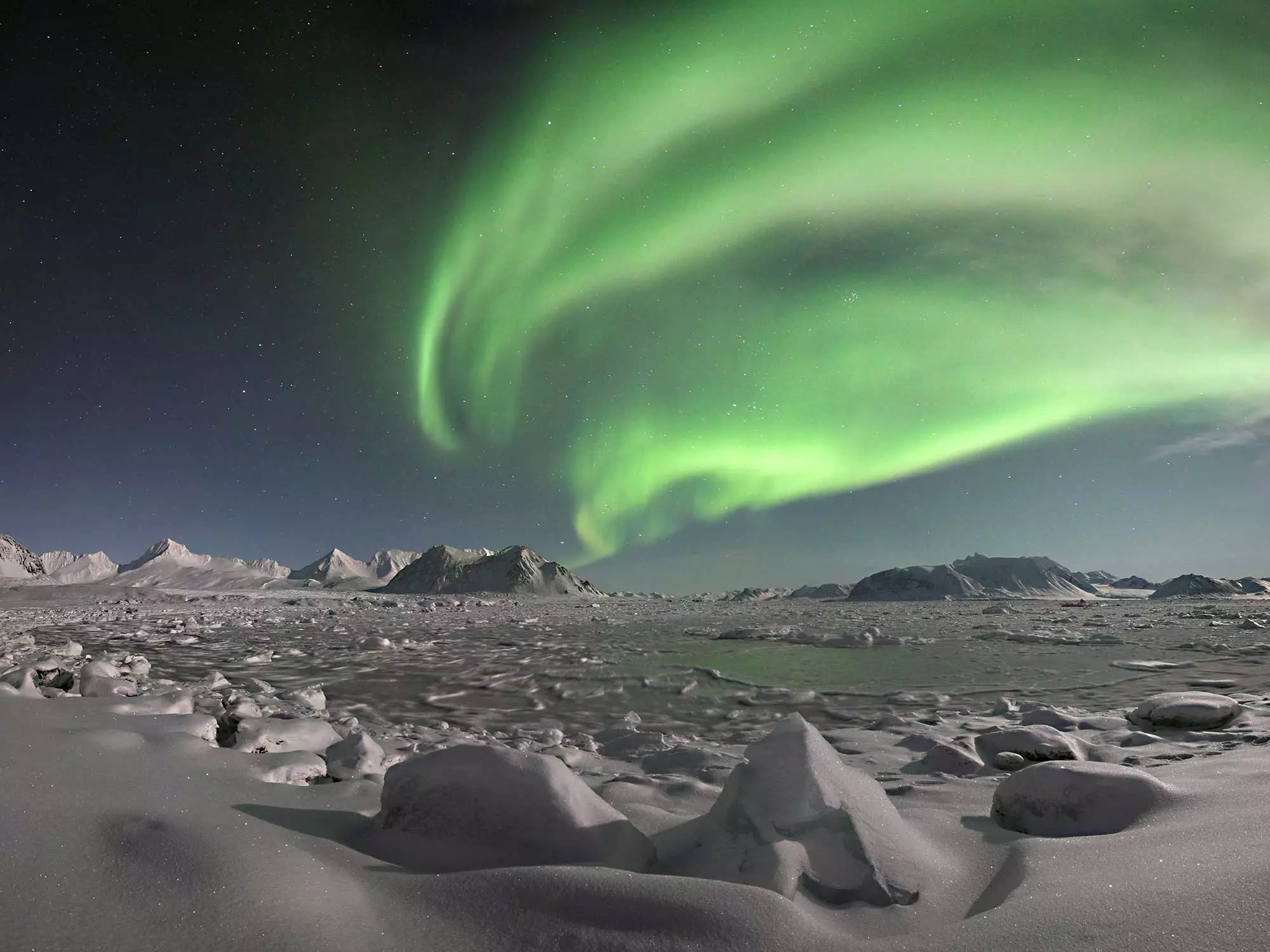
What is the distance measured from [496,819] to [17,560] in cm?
12695

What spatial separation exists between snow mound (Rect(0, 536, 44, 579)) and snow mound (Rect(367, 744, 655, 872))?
10506cm

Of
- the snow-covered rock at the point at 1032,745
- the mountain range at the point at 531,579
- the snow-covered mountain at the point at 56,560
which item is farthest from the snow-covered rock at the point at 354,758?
the snow-covered mountain at the point at 56,560

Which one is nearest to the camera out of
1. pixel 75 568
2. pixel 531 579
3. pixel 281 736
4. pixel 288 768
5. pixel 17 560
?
pixel 288 768

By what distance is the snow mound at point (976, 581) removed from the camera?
349 ft

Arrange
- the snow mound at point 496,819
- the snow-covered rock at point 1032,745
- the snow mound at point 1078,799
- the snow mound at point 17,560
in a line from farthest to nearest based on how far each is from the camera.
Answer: the snow mound at point 17,560 → the snow-covered rock at point 1032,745 → the snow mound at point 1078,799 → the snow mound at point 496,819

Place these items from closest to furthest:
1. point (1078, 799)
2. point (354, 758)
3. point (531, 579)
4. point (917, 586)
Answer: point (1078, 799), point (354, 758), point (917, 586), point (531, 579)

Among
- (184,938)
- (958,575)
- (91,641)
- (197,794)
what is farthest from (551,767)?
(958,575)

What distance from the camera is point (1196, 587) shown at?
89125 millimetres

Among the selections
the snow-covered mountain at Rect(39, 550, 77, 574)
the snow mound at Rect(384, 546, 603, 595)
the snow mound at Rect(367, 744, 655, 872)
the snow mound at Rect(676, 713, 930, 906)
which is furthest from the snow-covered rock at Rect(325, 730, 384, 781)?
the snow-covered mountain at Rect(39, 550, 77, 574)

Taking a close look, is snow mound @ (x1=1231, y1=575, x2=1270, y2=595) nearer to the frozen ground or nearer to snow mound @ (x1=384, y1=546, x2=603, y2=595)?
the frozen ground

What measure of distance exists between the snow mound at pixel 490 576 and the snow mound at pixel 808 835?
447 feet

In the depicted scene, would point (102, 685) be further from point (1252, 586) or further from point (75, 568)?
point (75, 568)

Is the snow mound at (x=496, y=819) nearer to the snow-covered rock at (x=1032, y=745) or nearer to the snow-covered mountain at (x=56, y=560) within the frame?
the snow-covered rock at (x=1032, y=745)

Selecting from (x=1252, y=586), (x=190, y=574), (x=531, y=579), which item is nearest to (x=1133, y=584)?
(x=1252, y=586)
